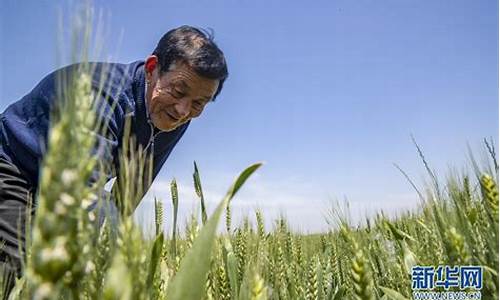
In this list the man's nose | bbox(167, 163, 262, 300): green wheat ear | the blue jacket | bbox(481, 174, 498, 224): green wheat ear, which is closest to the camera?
bbox(167, 163, 262, 300): green wheat ear

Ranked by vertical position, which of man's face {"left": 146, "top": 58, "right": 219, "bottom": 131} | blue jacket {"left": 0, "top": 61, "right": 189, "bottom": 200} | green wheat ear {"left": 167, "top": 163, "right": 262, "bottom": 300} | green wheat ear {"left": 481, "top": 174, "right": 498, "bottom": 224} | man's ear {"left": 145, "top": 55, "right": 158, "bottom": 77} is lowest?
green wheat ear {"left": 167, "top": 163, "right": 262, "bottom": 300}

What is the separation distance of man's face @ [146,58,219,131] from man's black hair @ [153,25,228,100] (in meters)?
0.03

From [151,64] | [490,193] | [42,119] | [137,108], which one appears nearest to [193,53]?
[151,64]

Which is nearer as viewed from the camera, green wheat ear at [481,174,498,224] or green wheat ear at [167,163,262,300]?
green wheat ear at [167,163,262,300]

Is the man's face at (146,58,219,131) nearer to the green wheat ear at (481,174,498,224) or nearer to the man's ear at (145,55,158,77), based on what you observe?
the man's ear at (145,55,158,77)

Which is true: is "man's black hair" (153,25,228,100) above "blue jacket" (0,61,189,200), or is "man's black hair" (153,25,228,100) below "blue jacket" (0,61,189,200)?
above

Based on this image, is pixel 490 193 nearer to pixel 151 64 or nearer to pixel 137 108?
pixel 137 108

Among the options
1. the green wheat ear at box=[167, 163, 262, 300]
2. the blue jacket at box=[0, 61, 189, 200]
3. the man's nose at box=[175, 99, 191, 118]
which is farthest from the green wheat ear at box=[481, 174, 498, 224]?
the man's nose at box=[175, 99, 191, 118]

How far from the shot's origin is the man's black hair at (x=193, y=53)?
179 cm

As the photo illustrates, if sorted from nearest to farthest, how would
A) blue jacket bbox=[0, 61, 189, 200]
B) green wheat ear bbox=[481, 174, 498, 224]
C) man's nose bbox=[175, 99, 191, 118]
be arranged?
1. green wheat ear bbox=[481, 174, 498, 224]
2. blue jacket bbox=[0, 61, 189, 200]
3. man's nose bbox=[175, 99, 191, 118]

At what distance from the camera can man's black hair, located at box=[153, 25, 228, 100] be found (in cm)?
179

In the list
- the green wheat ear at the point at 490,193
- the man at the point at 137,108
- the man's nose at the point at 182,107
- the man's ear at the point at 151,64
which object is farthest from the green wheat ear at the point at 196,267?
the man's ear at the point at 151,64

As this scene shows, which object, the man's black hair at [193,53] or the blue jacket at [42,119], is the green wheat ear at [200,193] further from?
the man's black hair at [193,53]

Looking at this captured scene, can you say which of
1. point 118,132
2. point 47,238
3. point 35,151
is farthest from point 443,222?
point 35,151
